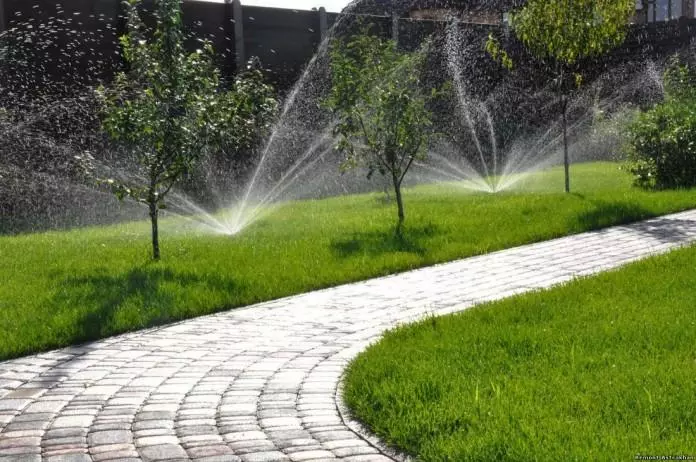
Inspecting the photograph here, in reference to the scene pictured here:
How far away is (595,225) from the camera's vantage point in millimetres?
10523

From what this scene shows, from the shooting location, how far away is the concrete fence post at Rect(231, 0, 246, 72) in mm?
17000

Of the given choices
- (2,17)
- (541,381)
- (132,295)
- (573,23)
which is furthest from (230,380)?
(2,17)

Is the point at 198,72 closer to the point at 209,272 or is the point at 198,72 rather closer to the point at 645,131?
the point at 209,272

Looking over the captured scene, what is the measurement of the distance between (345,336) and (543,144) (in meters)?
18.4

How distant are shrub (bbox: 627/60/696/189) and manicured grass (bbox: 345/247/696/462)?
27.1 feet

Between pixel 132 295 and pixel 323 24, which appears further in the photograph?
pixel 323 24

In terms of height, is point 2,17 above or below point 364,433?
above

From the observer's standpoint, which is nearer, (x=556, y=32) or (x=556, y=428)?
(x=556, y=428)

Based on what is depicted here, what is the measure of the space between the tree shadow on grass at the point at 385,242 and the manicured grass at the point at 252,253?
21 millimetres

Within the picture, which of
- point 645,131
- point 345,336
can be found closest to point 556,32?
point 645,131

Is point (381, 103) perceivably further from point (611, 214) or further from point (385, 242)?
point (611, 214)

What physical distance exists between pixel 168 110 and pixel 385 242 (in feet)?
8.74

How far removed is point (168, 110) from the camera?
8.55 m

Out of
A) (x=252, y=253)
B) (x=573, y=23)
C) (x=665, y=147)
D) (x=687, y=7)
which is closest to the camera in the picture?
(x=252, y=253)
